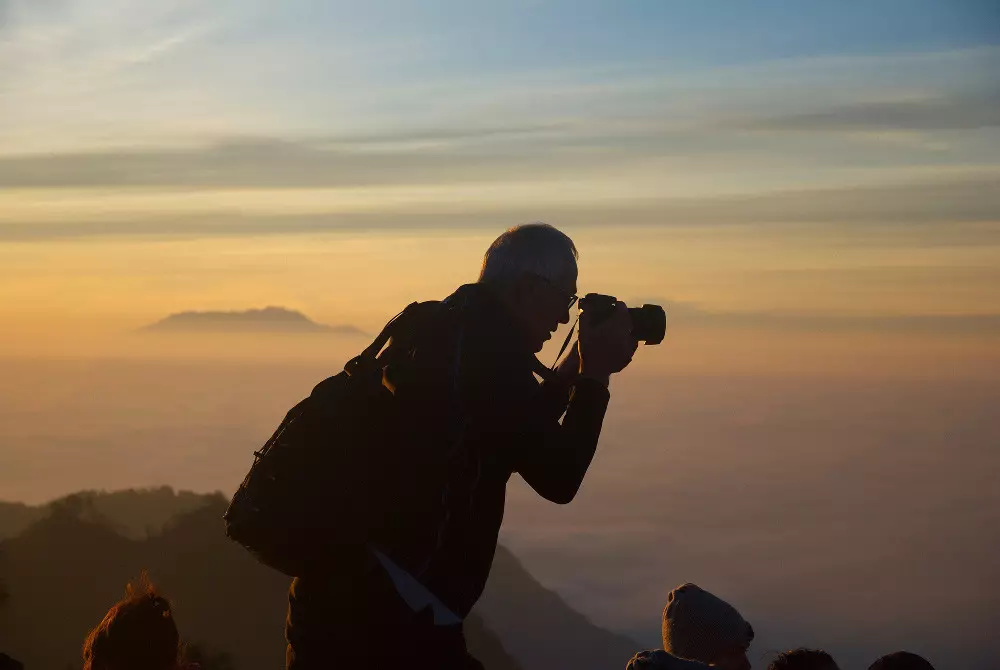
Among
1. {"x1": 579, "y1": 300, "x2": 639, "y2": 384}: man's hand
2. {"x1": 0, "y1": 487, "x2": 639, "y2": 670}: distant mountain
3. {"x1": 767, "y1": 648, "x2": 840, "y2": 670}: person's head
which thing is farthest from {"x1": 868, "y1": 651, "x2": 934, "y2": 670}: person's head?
{"x1": 0, "y1": 487, "x2": 639, "y2": 670}: distant mountain

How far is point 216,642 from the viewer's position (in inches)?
2596

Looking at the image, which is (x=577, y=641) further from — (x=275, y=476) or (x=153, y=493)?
(x=275, y=476)

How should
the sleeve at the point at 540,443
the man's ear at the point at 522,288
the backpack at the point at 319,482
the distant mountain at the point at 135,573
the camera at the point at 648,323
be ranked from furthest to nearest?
1. the distant mountain at the point at 135,573
2. the camera at the point at 648,323
3. the man's ear at the point at 522,288
4. the sleeve at the point at 540,443
5. the backpack at the point at 319,482

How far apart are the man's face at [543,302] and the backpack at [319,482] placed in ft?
1.85

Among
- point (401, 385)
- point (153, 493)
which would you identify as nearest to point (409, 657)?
point (401, 385)

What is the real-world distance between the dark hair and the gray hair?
164 centimetres

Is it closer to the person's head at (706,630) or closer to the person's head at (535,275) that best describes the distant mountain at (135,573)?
the person's head at (706,630)

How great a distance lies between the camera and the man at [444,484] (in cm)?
324

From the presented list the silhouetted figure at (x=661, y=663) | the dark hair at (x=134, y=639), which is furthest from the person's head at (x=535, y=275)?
the dark hair at (x=134, y=639)

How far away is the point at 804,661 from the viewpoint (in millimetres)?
4379

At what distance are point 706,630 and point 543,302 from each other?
Result: 145cm

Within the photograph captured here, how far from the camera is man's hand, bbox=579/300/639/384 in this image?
3746mm

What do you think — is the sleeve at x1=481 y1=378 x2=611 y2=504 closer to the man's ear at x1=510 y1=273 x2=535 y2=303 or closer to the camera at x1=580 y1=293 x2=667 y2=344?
the man's ear at x1=510 y1=273 x2=535 y2=303

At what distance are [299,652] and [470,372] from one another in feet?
3.19
